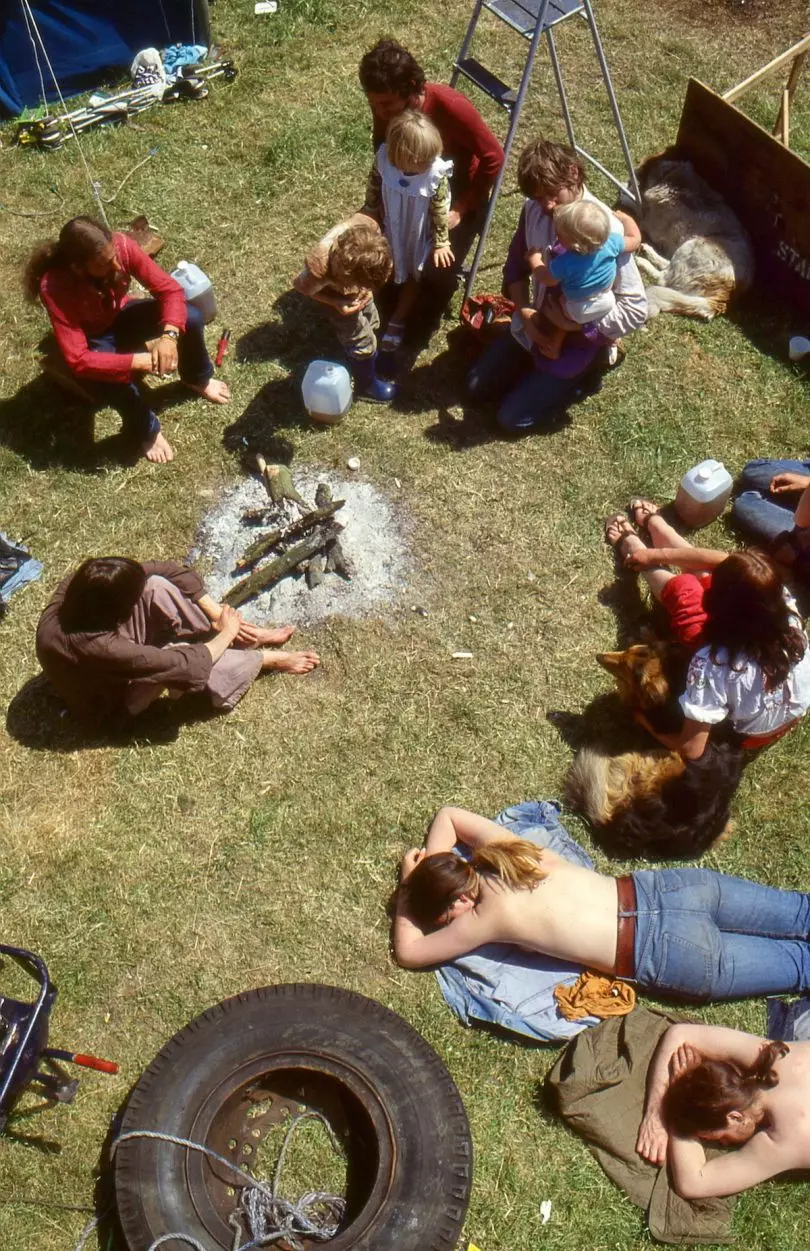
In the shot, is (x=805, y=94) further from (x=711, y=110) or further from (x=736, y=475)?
(x=736, y=475)

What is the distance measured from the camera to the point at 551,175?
231 inches

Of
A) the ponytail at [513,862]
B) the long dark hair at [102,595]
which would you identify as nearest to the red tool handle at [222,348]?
the long dark hair at [102,595]

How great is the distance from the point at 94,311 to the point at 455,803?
11.0 feet

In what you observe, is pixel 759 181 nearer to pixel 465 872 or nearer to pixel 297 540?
pixel 297 540

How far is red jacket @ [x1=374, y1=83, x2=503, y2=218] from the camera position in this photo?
648 cm

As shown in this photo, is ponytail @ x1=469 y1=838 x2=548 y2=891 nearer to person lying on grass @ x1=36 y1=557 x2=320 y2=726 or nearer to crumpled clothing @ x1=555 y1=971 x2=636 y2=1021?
crumpled clothing @ x1=555 y1=971 x2=636 y2=1021

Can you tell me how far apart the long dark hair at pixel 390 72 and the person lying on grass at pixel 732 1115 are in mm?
5188

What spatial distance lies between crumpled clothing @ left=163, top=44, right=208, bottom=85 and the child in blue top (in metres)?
3.77

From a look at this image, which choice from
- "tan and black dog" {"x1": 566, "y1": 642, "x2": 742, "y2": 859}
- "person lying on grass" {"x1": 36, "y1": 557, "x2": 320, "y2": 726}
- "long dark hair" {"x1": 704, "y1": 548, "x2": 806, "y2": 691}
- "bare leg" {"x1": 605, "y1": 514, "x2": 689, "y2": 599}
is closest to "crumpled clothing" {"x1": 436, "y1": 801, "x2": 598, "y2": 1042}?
"tan and black dog" {"x1": 566, "y1": 642, "x2": 742, "y2": 859}

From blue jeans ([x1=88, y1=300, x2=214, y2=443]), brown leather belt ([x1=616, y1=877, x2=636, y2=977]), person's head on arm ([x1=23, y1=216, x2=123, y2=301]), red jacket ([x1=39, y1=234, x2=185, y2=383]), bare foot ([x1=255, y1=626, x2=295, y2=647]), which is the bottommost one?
brown leather belt ([x1=616, y1=877, x2=636, y2=977])

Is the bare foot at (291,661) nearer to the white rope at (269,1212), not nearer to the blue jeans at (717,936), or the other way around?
the blue jeans at (717,936)

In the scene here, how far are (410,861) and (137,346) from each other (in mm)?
3433

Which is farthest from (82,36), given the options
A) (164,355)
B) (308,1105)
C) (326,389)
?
(308,1105)

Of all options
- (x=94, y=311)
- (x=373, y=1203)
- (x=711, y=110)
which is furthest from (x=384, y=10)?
(x=373, y=1203)
